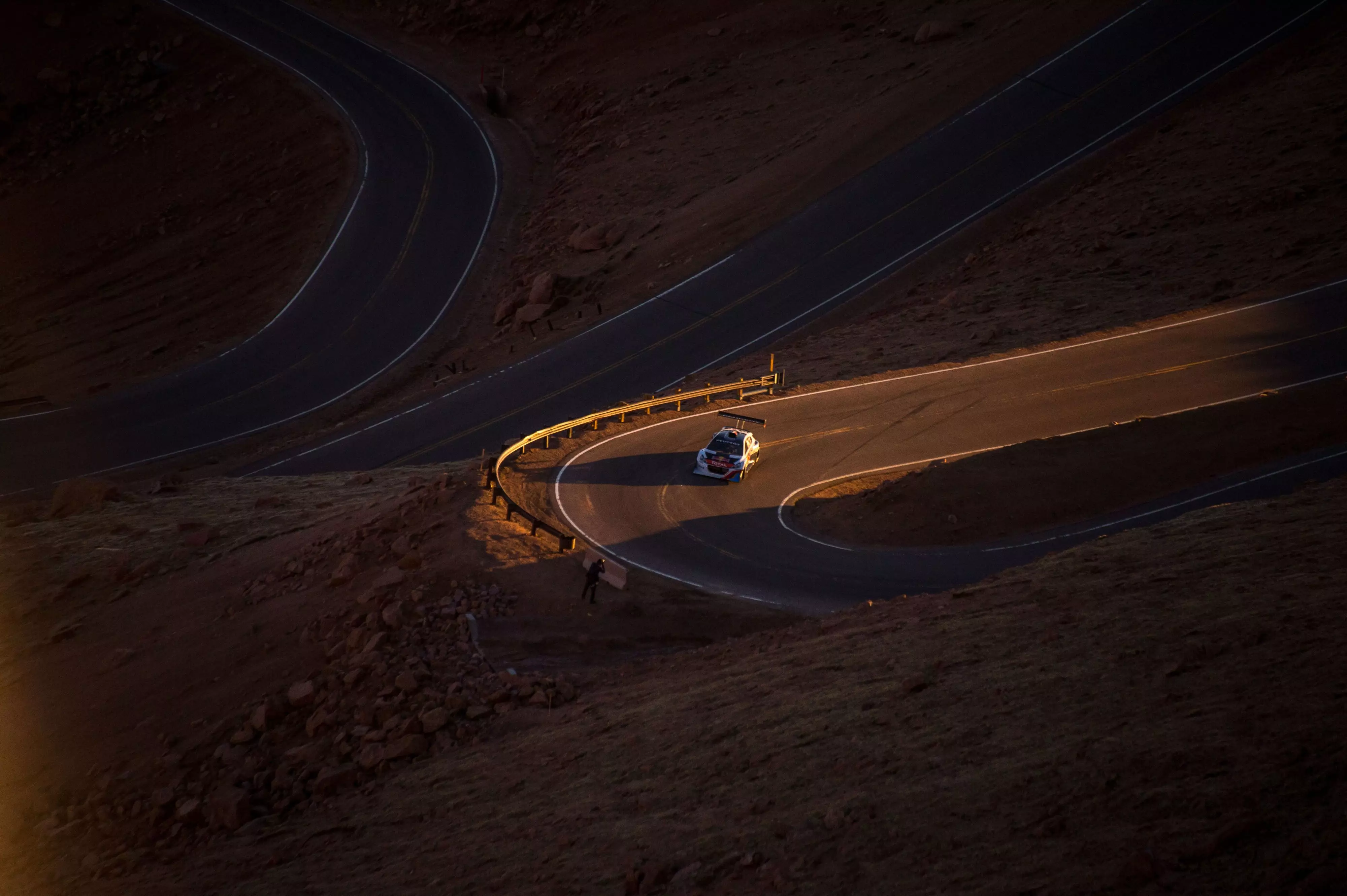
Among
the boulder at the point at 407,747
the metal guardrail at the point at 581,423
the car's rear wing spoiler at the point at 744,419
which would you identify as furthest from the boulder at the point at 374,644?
the car's rear wing spoiler at the point at 744,419

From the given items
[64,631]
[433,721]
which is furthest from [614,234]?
[433,721]

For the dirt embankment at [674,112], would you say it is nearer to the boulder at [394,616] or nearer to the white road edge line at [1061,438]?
the white road edge line at [1061,438]

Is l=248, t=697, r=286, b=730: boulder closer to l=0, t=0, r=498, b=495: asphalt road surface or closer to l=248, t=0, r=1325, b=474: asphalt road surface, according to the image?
l=248, t=0, r=1325, b=474: asphalt road surface

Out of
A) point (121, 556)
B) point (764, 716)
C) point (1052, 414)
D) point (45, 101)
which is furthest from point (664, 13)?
point (764, 716)

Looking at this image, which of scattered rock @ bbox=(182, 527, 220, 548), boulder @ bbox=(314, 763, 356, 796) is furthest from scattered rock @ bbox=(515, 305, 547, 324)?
boulder @ bbox=(314, 763, 356, 796)

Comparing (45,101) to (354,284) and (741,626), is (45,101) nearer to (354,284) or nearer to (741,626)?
(354,284)
